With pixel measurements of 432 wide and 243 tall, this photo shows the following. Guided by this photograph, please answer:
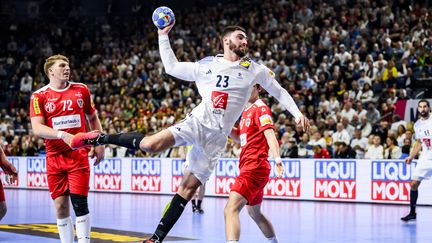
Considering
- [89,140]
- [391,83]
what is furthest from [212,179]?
[89,140]

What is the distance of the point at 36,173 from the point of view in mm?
29469

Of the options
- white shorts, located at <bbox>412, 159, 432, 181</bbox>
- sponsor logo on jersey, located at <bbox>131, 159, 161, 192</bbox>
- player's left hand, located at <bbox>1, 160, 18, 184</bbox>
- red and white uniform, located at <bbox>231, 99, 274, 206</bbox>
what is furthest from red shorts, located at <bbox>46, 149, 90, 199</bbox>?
sponsor logo on jersey, located at <bbox>131, 159, 161, 192</bbox>

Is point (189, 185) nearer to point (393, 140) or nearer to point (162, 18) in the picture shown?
point (162, 18)

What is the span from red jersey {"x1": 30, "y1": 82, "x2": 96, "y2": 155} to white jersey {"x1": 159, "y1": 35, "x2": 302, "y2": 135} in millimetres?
Answer: 1566

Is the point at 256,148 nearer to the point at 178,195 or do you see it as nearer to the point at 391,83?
the point at 178,195

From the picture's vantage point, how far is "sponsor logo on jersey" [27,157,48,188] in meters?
29.0

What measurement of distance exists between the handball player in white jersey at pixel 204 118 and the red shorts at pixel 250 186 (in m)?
0.90

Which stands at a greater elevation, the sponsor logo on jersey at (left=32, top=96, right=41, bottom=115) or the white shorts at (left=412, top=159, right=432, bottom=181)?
the sponsor logo on jersey at (left=32, top=96, right=41, bottom=115)

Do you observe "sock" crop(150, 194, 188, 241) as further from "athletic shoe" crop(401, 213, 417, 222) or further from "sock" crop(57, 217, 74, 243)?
"athletic shoe" crop(401, 213, 417, 222)

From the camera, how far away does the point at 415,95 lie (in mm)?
23328

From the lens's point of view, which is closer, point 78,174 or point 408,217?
point 78,174

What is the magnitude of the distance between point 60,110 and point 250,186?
2.61 m

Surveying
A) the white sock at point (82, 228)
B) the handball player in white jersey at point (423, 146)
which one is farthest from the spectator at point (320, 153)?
the white sock at point (82, 228)

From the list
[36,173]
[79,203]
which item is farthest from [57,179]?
[36,173]
